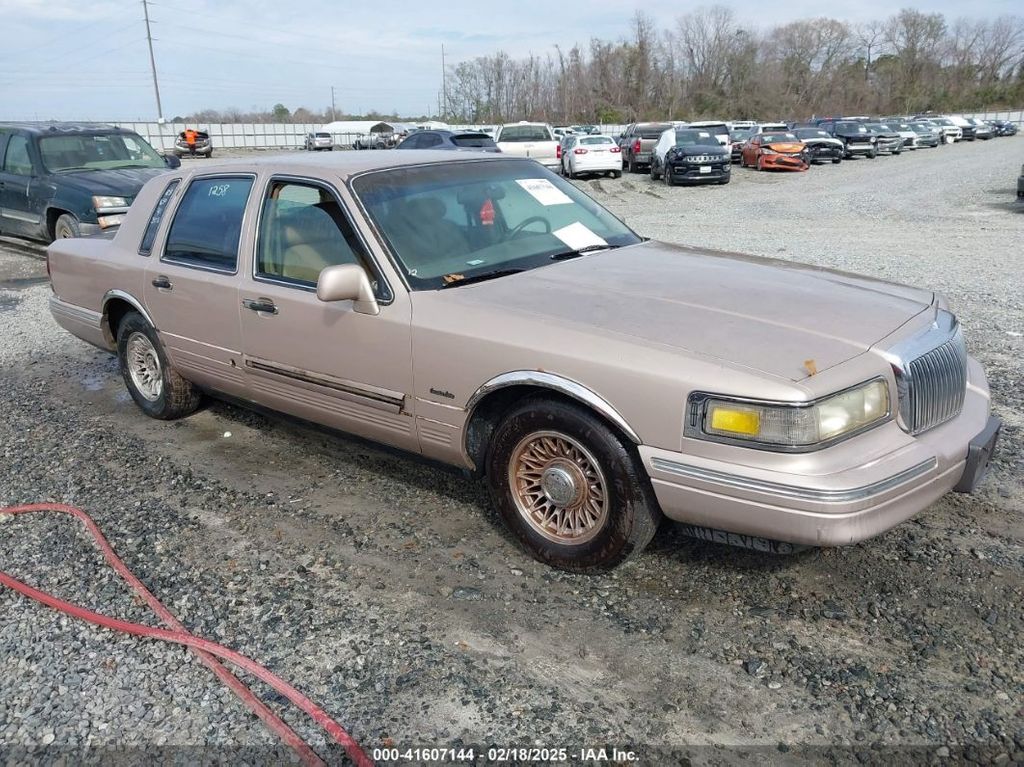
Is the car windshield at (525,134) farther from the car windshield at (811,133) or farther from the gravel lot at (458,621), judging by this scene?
the gravel lot at (458,621)

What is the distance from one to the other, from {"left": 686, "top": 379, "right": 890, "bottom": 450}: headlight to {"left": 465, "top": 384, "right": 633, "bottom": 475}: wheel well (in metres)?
0.60

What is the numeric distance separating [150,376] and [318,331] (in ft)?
7.03

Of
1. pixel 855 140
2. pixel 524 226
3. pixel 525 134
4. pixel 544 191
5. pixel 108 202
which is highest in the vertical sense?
pixel 544 191

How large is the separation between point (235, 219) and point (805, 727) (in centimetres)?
367

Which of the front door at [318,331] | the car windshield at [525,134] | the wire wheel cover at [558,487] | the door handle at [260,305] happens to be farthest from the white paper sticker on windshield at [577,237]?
the car windshield at [525,134]

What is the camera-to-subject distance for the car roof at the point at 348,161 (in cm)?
426

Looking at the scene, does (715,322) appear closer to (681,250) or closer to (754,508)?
(754,508)

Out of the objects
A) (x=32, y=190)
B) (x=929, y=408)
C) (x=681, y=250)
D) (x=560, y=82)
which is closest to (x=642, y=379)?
(x=929, y=408)

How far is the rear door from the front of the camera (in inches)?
181

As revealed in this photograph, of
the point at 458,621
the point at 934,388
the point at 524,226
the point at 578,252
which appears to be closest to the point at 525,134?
the point at 524,226

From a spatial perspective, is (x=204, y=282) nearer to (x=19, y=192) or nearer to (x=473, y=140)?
(x=19, y=192)

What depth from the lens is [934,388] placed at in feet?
10.6

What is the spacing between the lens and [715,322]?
10.7 ft

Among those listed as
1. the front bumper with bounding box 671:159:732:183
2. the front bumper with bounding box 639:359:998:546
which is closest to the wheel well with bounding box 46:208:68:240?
the front bumper with bounding box 639:359:998:546
